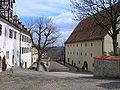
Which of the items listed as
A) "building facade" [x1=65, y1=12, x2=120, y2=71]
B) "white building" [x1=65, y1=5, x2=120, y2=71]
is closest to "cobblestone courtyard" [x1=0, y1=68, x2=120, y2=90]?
"white building" [x1=65, y1=5, x2=120, y2=71]

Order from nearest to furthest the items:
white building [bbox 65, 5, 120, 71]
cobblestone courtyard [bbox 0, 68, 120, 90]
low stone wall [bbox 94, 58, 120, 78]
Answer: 1. cobblestone courtyard [bbox 0, 68, 120, 90]
2. low stone wall [bbox 94, 58, 120, 78]
3. white building [bbox 65, 5, 120, 71]

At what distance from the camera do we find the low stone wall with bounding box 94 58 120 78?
77.8 feet

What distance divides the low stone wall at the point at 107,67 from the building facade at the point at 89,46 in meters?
16.2

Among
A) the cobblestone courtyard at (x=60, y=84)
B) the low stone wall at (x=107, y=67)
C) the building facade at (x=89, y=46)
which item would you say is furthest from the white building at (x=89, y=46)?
the cobblestone courtyard at (x=60, y=84)

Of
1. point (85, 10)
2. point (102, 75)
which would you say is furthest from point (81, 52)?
point (102, 75)

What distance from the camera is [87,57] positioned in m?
60.5

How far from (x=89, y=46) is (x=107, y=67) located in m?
34.9

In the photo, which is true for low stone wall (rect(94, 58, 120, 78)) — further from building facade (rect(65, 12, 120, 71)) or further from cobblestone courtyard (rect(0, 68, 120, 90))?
building facade (rect(65, 12, 120, 71))

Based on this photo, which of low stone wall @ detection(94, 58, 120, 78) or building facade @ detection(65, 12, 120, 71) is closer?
low stone wall @ detection(94, 58, 120, 78)

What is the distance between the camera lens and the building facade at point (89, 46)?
5044cm

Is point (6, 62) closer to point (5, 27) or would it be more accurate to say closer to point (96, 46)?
point (5, 27)

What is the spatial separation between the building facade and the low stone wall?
16.2 metres

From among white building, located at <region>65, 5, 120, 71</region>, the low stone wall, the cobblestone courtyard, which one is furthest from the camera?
white building, located at <region>65, 5, 120, 71</region>

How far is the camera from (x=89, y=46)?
59.2m
